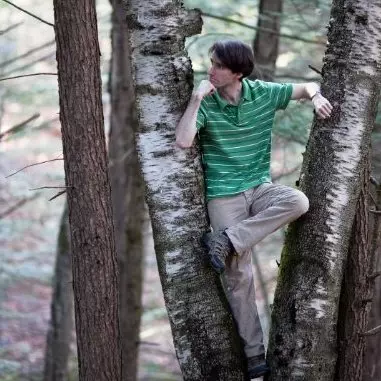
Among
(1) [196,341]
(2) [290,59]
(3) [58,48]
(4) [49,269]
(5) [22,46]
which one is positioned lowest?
(4) [49,269]

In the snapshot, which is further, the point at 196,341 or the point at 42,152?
the point at 42,152

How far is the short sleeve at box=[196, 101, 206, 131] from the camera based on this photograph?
393cm

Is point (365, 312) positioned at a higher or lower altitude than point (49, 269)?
higher

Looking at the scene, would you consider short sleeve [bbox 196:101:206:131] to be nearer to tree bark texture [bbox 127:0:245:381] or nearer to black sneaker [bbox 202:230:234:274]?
tree bark texture [bbox 127:0:245:381]

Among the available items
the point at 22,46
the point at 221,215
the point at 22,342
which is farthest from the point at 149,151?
the point at 22,46

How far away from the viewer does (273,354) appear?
4.08 m

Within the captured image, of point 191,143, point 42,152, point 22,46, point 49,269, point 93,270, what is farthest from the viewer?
point 22,46

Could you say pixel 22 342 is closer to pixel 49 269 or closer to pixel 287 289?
pixel 49 269

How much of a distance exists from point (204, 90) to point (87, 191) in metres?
0.89

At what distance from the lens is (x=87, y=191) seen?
4105 mm

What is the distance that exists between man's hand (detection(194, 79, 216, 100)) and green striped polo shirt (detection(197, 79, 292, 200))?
114 mm

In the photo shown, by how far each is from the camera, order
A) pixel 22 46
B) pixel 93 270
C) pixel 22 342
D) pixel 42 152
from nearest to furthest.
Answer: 1. pixel 93 270
2. pixel 22 342
3. pixel 42 152
4. pixel 22 46

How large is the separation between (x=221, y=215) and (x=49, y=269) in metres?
12.5

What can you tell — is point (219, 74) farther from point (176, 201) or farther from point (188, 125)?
point (176, 201)
